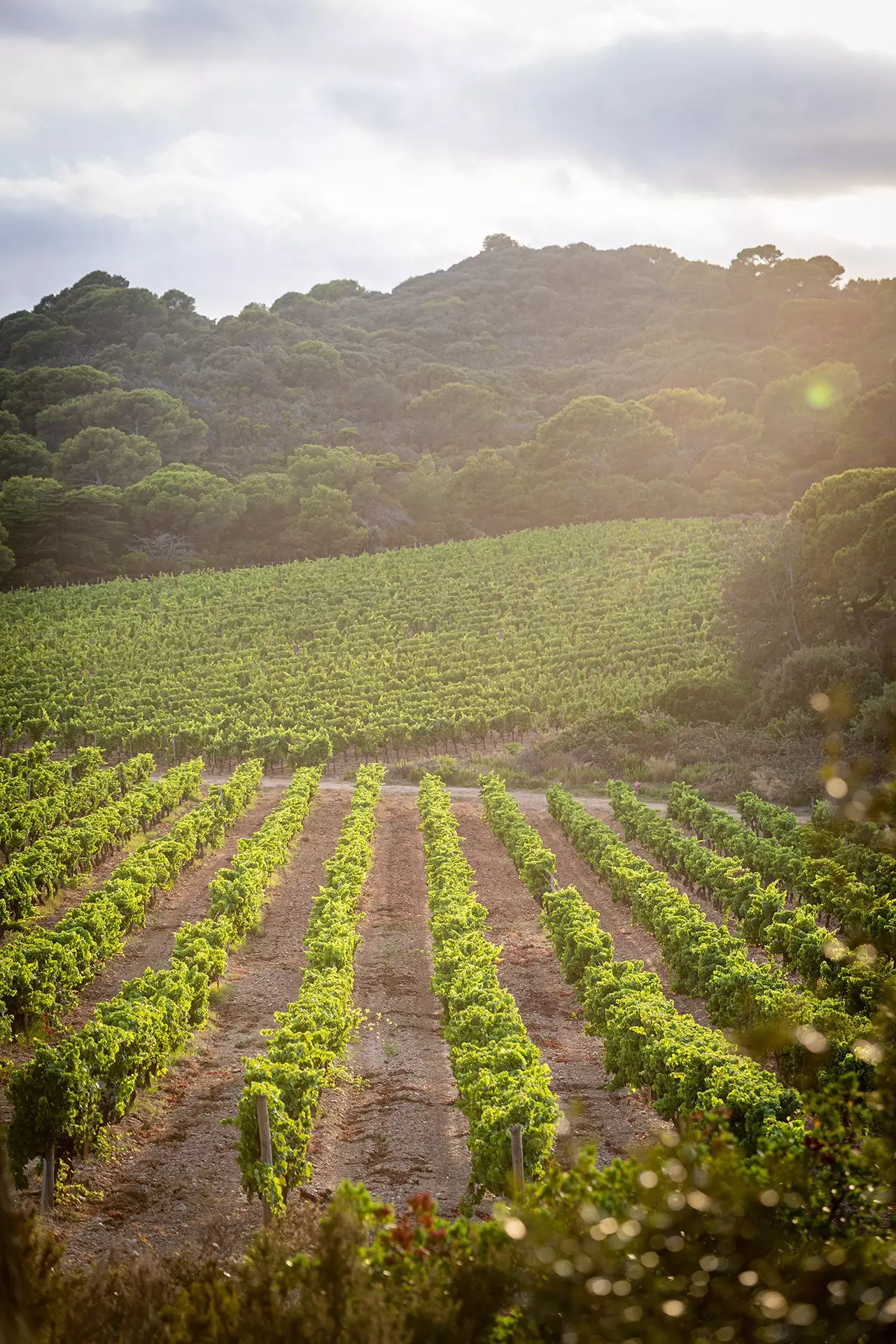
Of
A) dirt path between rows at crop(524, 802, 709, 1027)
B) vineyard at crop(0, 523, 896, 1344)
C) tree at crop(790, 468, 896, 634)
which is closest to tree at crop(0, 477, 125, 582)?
vineyard at crop(0, 523, 896, 1344)

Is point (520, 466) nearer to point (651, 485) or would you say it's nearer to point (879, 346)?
point (651, 485)

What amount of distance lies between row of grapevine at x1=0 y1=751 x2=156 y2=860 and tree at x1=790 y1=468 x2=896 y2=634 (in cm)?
2639

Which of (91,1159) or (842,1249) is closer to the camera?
(842,1249)

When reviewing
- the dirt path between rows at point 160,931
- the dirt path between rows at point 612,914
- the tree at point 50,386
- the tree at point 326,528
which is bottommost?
the dirt path between rows at point 612,914

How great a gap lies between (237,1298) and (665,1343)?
2.47 meters

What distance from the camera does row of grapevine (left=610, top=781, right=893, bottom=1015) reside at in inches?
505

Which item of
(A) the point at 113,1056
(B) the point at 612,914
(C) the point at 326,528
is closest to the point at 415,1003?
(A) the point at 113,1056

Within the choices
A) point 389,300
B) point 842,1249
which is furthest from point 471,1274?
point 389,300

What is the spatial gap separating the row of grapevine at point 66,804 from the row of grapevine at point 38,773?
36 cm

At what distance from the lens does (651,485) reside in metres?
72.4

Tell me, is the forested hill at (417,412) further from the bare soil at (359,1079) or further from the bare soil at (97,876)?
the bare soil at (359,1079)

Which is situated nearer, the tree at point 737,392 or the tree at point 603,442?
the tree at point 603,442

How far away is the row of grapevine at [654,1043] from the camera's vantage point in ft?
31.5

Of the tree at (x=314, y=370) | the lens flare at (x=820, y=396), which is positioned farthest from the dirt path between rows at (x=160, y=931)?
the tree at (x=314, y=370)
